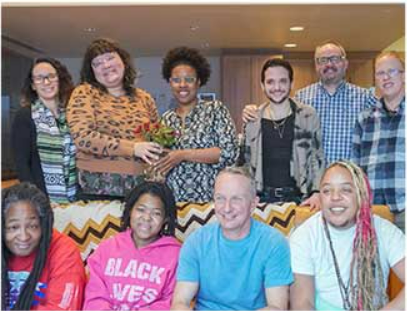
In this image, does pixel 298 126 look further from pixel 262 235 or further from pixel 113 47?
pixel 113 47

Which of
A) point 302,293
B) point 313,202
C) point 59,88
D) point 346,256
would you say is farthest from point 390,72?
point 59,88

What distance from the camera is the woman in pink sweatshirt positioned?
66.0 inches

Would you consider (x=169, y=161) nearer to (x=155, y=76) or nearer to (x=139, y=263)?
(x=139, y=263)

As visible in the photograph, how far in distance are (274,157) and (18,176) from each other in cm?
97

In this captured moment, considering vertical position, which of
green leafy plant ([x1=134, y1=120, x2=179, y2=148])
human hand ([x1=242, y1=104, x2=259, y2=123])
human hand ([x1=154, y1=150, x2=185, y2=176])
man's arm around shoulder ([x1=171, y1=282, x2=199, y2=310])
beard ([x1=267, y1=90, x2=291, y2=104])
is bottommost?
man's arm around shoulder ([x1=171, y1=282, x2=199, y2=310])

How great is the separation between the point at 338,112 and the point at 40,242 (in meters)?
1.34

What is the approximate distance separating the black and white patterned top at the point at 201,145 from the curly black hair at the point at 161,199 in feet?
1.08

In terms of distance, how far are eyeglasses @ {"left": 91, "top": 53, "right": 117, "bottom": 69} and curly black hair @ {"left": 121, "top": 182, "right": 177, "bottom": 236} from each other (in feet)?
1.67

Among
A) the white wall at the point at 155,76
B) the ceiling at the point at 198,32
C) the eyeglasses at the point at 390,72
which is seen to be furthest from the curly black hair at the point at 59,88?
the white wall at the point at 155,76

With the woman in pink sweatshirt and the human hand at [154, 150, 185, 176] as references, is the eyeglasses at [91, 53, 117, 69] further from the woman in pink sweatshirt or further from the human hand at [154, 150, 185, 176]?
the woman in pink sweatshirt

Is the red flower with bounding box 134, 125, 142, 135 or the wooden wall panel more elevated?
the wooden wall panel

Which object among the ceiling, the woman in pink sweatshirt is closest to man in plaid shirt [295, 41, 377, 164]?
the woman in pink sweatshirt

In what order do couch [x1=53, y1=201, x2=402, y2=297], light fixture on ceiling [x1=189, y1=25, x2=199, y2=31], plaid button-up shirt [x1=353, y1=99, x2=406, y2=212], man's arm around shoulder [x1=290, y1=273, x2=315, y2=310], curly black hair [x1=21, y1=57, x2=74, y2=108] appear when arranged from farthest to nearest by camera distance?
light fixture on ceiling [x1=189, y1=25, x2=199, y2=31] < curly black hair [x1=21, y1=57, x2=74, y2=108] < couch [x1=53, y1=201, x2=402, y2=297] < plaid button-up shirt [x1=353, y1=99, x2=406, y2=212] < man's arm around shoulder [x1=290, y1=273, x2=315, y2=310]

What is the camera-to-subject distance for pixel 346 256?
5.21 feet
